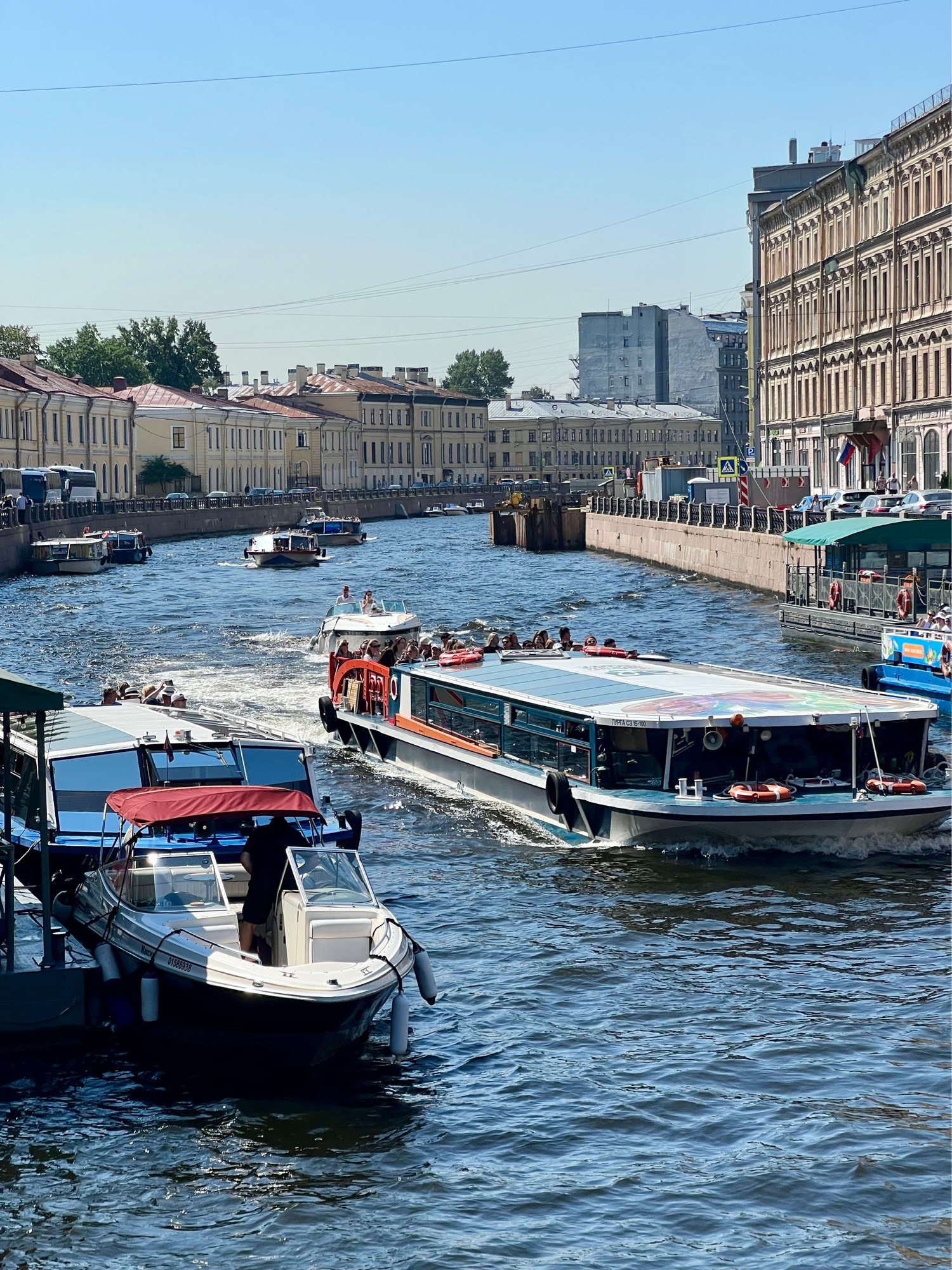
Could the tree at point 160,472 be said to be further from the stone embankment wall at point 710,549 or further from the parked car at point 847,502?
the parked car at point 847,502

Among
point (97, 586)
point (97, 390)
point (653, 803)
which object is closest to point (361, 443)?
point (97, 390)

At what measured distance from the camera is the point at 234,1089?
12.6m

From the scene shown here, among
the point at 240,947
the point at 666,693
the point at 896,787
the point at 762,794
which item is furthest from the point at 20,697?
the point at 896,787

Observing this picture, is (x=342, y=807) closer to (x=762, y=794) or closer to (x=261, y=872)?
(x=762, y=794)

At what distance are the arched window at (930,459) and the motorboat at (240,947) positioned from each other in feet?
163

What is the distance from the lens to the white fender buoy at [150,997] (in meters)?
12.9

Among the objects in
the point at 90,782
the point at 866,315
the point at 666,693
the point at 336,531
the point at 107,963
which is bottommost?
the point at 107,963

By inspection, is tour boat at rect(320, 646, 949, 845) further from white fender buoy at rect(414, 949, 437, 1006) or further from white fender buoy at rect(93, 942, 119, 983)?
white fender buoy at rect(93, 942, 119, 983)

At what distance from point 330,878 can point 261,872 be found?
0.52 m

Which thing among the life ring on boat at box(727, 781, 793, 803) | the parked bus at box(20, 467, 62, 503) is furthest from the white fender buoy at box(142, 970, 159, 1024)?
the parked bus at box(20, 467, 62, 503)

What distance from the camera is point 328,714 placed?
27953 mm

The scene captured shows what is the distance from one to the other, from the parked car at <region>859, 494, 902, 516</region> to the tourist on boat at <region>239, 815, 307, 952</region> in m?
35.7

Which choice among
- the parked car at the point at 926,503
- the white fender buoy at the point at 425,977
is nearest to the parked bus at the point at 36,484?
the parked car at the point at 926,503

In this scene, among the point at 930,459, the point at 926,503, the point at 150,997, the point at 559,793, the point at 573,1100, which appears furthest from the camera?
the point at 930,459
